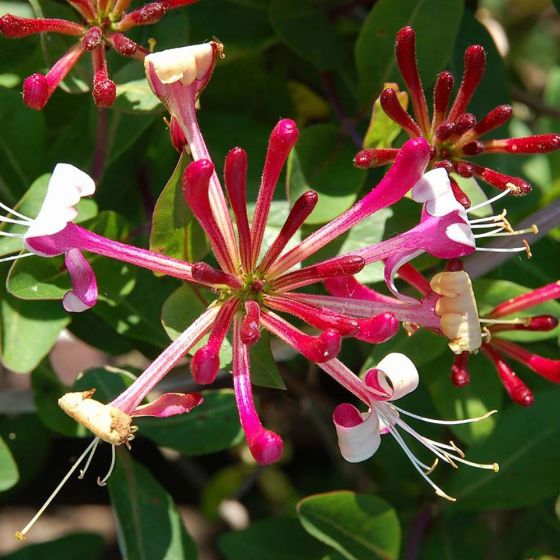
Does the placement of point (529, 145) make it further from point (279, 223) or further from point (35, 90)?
point (35, 90)

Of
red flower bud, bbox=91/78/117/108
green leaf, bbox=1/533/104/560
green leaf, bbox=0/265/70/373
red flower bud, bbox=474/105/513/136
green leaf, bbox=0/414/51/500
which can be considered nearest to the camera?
red flower bud, bbox=91/78/117/108

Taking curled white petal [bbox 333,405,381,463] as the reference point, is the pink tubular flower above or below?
below

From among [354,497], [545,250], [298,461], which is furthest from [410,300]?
[298,461]

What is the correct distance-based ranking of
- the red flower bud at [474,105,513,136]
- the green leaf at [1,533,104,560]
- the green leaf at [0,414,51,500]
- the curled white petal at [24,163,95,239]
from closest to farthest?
the curled white petal at [24,163,95,239] → the red flower bud at [474,105,513,136] → the green leaf at [1,533,104,560] → the green leaf at [0,414,51,500]

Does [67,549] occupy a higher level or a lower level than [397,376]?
lower

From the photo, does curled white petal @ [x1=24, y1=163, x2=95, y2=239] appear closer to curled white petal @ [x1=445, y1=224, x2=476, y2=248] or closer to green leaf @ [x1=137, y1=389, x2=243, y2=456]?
curled white petal @ [x1=445, y1=224, x2=476, y2=248]

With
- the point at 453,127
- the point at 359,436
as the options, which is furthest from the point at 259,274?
the point at 453,127

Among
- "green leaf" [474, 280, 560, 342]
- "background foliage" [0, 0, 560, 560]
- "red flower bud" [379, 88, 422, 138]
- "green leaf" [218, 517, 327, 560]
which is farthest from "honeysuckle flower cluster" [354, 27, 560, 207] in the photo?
"green leaf" [218, 517, 327, 560]
